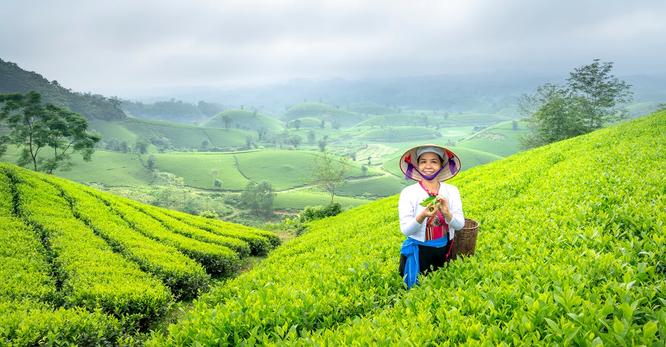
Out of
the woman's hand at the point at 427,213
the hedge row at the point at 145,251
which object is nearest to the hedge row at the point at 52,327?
the hedge row at the point at 145,251

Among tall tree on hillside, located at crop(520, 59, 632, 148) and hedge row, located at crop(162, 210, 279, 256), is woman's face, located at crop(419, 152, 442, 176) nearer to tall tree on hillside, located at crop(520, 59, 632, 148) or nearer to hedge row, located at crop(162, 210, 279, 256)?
hedge row, located at crop(162, 210, 279, 256)

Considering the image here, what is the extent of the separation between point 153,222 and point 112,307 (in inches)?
389

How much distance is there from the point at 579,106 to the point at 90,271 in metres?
67.2

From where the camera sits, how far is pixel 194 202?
3593 inches

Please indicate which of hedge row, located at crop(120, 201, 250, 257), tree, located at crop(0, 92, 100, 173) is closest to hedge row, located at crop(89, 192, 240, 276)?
hedge row, located at crop(120, 201, 250, 257)

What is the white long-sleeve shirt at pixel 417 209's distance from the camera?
5.46 m

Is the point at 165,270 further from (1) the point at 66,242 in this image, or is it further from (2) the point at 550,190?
(2) the point at 550,190

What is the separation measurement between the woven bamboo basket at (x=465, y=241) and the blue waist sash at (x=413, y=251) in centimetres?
29

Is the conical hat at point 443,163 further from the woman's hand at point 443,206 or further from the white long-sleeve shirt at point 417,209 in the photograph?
the woman's hand at point 443,206

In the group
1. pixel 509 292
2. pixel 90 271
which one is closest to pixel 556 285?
pixel 509 292

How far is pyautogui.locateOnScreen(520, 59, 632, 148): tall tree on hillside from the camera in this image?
54125 mm

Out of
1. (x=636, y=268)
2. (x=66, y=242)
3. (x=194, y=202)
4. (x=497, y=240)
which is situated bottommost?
(x=194, y=202)

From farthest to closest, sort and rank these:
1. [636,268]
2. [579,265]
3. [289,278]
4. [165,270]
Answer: [165,270] → [289,278] → [579,265] → [636,268]

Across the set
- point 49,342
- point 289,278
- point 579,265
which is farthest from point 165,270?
point 579,265
